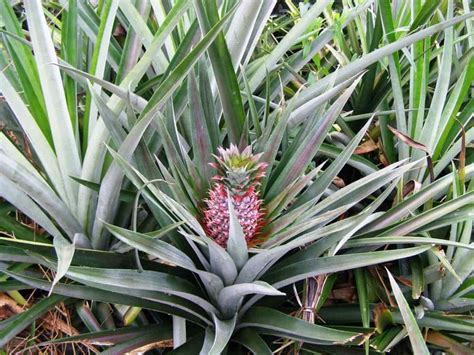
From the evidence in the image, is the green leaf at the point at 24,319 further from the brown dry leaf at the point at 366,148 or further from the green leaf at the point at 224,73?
the brown dry leaf at the point at 366,148

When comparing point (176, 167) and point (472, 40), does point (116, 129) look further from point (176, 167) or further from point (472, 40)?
point (472, 40)

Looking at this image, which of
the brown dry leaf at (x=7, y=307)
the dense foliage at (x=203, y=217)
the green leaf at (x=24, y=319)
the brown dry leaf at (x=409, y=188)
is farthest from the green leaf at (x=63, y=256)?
the brown dry leaf at (x=409, y=188)

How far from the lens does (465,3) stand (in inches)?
40.5

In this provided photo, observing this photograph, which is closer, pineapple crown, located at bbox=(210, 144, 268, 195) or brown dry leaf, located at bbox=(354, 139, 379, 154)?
pineapple crown, located at bbox=(210, 144, 268, 195)

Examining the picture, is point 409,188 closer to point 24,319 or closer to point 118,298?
point 118,298

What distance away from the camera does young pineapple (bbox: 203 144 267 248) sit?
2.04 ft

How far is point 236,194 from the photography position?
0.64 metres

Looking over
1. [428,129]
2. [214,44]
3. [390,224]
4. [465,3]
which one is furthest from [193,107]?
[465,3]

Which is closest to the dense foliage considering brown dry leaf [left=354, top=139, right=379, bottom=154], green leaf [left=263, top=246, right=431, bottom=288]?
green leaf [left=263, top=246, right=431, bottom=288]

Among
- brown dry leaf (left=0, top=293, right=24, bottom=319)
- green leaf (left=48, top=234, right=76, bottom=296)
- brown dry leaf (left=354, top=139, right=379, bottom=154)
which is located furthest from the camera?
brown dry leaf (left=354, top=139, right=379, bottom=154)

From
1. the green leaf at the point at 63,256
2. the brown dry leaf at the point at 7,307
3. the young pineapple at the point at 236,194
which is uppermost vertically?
the young pineapple at the point at 236,194

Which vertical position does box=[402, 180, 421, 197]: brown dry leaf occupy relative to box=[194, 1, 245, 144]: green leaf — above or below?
below

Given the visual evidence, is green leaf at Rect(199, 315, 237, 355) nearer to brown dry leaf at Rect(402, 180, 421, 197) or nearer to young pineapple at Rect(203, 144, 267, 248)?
young pineapple at Rect(203, 144, 267, 248)

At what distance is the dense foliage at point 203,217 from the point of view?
0.65 meters
